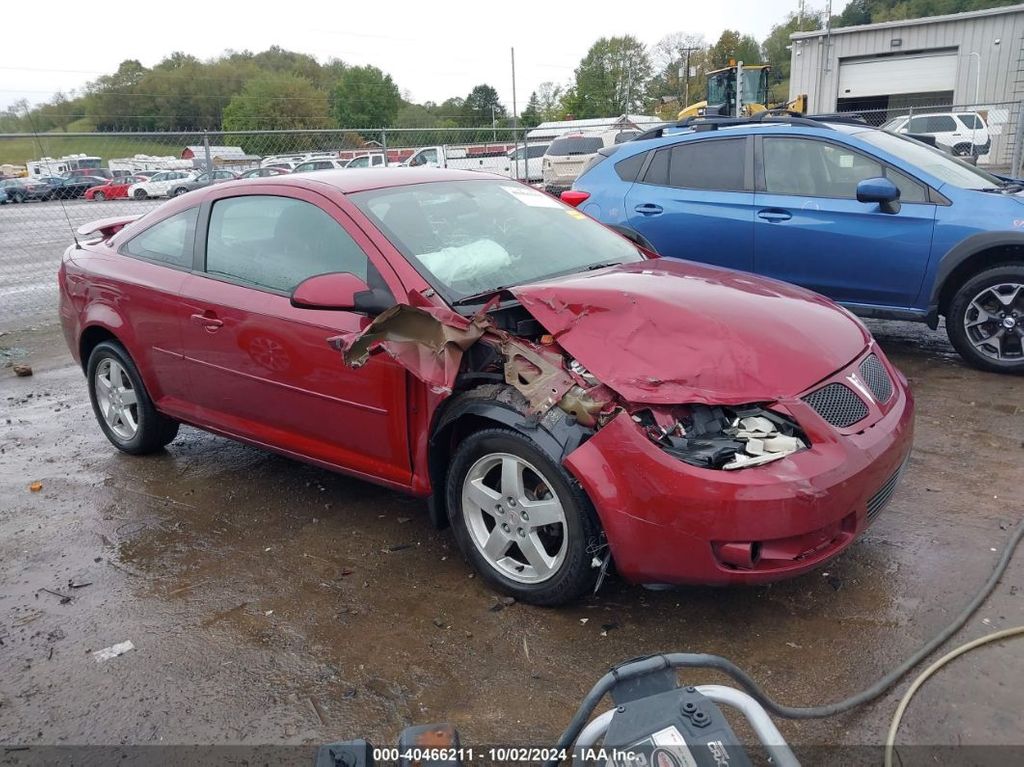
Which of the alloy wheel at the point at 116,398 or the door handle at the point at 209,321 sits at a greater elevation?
the door handle at the point at 209,321

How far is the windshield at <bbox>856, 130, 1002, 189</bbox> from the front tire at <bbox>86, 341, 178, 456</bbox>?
523 cm

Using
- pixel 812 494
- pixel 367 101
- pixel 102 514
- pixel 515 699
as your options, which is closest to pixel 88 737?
pixel 515 699

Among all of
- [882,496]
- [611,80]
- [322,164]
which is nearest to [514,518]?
[882,496]

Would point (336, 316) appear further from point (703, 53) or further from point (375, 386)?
point (703, 53)

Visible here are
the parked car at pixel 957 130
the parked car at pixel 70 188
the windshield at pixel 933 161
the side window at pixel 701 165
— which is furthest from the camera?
the parked car at pixel 957 130

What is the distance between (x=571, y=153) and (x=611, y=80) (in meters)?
63.5

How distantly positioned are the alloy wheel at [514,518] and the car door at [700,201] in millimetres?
3777

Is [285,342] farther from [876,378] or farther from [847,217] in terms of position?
[847,217]

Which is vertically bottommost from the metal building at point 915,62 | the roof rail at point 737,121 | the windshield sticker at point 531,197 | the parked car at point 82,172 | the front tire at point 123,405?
the front tire at point 123,405

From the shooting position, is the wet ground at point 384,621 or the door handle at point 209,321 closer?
the wet ground at point 384,621

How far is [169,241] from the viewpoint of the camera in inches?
174

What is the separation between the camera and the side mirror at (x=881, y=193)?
17.6ft

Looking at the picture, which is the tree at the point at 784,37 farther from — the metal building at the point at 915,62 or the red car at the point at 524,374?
the red car at the point at 524,374

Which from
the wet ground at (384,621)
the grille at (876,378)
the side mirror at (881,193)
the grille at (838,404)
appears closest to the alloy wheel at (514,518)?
the wet ground at (384,621)
